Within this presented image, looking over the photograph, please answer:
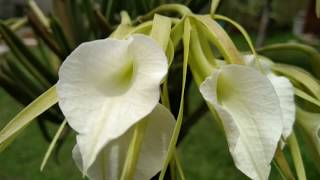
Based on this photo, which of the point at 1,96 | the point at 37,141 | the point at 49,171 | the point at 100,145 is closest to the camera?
the point at 100,145

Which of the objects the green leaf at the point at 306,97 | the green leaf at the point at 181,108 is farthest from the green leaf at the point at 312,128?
the green leaf at the point at 181,108

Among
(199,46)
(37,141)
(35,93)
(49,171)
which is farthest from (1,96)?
(199,46)

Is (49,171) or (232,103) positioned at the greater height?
(232,103)

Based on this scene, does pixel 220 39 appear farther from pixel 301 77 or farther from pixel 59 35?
pixel 59 35

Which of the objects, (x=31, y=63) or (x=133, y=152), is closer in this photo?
(x=133, y=152)

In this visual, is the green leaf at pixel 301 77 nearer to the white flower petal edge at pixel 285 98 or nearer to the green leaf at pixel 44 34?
the white flower petal edge at pixel 285 98

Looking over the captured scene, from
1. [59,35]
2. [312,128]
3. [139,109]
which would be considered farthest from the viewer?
[59,35]

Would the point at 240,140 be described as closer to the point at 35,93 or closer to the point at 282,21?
the point at 35,93

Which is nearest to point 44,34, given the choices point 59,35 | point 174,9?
point 59,35
